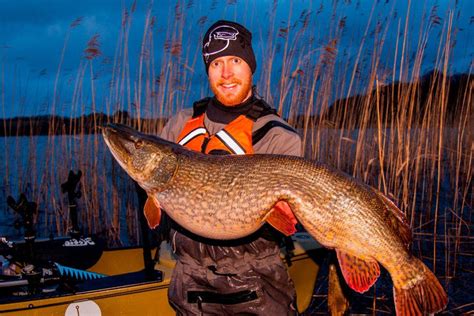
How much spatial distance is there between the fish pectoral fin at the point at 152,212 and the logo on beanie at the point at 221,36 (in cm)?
82

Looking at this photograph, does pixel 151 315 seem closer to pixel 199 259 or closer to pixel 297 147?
pixel 199 259

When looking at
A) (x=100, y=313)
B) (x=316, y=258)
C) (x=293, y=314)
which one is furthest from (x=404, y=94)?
(x=100, y=313)

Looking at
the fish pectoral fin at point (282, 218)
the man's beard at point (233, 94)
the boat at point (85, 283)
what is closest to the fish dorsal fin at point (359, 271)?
the fish pectoral fin at point (282, 218)

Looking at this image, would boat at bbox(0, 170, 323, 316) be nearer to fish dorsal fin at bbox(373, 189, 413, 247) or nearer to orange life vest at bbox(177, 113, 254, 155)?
orange life vest at bbox(177, 113, 254, 155)

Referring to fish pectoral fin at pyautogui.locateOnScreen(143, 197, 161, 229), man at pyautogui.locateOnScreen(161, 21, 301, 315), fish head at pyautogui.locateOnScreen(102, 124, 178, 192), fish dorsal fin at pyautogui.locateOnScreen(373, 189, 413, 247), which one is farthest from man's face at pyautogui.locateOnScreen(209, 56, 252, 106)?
fish dorsal fin at pyautogui.locateOnScreen(373, 189, 413, 247)

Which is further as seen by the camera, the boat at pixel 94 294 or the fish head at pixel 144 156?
the boat at pixel 94 294

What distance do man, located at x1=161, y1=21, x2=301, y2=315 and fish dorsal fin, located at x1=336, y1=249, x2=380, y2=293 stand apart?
0.38 metres

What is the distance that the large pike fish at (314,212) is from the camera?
2.01 meters

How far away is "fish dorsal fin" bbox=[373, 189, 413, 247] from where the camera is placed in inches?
80.8

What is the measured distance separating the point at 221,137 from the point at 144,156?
39 cm

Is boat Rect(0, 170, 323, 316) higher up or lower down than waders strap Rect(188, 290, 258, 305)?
lower down

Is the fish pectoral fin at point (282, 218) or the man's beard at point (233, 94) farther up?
the man's beard at point (233, 94)

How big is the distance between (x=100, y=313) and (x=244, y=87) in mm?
1583

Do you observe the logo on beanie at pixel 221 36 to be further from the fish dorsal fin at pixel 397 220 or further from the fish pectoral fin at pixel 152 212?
the fish dorsal fin at pixel 397 220
